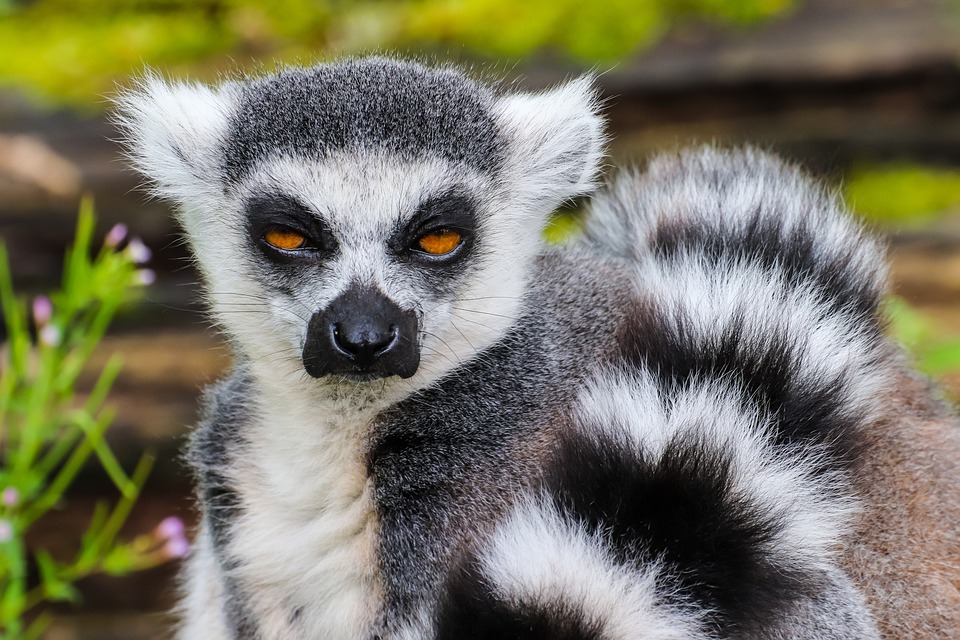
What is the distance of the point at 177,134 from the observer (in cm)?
232

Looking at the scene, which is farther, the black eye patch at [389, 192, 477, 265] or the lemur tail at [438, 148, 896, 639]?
the black eye patch at [389, 192, 477, 265]

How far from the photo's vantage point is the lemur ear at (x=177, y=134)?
2.29 metres

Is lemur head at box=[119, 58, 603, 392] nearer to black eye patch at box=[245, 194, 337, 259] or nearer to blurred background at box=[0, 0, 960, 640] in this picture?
black eye patch at box=[245, 194, 337, 259]

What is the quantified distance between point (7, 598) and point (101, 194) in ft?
7.10

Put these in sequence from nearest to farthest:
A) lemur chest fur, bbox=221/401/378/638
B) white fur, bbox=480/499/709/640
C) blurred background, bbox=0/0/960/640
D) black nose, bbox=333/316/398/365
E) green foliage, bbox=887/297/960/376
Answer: white fur, bbox=480/499/709/640, black nose, bbox=333/316/398/365, lemur chest fur, bbox=221/401/378/638, green foliage, bbox=887/297/960/376, blurred background, bbox=0/0/960/640

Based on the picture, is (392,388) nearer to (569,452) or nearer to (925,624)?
(569,452)

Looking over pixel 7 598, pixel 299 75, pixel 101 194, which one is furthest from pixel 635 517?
pixel 101 194

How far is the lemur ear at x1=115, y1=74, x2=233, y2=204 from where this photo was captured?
229 cm

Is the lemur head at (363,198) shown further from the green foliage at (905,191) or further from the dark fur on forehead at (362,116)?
the green foliage at (905,191)

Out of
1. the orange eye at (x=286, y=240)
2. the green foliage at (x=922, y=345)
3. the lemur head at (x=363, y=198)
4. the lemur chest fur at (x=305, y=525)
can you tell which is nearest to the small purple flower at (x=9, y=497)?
the lemur chest fur at (x=305, y=525)

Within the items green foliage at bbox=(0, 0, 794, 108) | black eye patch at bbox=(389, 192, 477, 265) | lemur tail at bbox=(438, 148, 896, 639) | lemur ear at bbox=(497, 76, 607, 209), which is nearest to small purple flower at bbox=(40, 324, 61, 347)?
Result: black eye patch at bbox=(389, 192, 477, 265)

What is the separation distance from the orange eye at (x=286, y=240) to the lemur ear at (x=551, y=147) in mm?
534

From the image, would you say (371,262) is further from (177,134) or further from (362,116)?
(177,134)

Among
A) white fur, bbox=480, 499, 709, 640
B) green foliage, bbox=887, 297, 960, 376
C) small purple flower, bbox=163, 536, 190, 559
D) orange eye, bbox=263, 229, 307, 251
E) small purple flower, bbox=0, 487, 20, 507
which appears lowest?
small purple flower, bbox=163, 536, 190, 559
